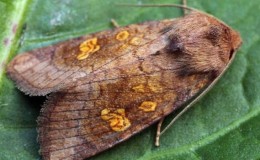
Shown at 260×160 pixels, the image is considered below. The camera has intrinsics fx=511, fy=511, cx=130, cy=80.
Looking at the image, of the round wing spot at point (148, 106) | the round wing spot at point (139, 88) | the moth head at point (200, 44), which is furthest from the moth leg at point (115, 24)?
the round wing spot at point (148, 106)

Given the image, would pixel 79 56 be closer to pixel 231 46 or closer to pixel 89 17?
pixel 89 17

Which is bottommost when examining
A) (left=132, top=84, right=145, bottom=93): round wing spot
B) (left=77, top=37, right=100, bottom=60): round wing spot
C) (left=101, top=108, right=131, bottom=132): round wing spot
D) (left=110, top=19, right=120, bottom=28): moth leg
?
(left=101, top=108, right=131, bottom=132): round wing spot

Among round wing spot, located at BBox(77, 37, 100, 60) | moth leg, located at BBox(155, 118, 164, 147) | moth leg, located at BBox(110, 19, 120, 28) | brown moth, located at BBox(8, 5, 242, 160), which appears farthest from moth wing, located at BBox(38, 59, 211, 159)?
moth leg, located at BBox(110, 19, 120, 28)

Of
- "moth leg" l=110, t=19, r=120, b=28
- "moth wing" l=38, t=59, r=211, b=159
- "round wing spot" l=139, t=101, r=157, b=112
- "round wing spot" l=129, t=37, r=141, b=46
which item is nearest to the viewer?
"moth wing" l=38, t=59, r=211, b=159

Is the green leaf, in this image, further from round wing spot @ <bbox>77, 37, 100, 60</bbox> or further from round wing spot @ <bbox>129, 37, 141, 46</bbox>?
round wing spot @ <bbox>129, 37, 141, 46</bbox>

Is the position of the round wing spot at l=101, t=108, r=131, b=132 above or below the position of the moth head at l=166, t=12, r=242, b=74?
below

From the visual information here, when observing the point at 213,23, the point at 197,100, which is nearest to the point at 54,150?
the point at 197,100

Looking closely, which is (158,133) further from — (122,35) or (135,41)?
(122,35)

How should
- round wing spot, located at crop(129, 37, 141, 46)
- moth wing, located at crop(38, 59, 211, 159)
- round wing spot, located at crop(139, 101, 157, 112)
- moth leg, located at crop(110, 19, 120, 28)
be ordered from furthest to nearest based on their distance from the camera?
moth leg, located at crop(110, 19, 120, 28) < round wing spot, located at crop(129, 37, 141, 46) < round wing spot, located at crop(139, 101, 157, 112) < moth wing, located at crop(38, 59, 211, 159)
